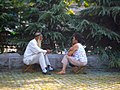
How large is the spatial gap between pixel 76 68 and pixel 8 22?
3169 millimetres

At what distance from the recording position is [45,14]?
991cm

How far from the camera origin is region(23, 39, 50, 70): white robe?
8.80 metres

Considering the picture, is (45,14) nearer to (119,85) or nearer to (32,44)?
(32,44)

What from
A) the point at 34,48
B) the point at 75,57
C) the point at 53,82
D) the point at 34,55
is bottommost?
the point at 53,82

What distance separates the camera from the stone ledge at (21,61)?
955 cm

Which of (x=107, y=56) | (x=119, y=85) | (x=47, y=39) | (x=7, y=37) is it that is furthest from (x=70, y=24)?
(x=119, y=85)

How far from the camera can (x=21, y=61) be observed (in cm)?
966

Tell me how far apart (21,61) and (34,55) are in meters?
0.93

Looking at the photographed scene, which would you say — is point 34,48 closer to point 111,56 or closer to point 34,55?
point 34,55

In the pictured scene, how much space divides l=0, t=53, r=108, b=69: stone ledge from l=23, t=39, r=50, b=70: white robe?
2.37 feet

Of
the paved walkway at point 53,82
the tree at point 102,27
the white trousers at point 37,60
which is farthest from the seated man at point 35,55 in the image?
the tree at point 102,27

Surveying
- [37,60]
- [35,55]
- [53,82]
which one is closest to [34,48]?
[35,55]

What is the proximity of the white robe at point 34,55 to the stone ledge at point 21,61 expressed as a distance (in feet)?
2.37

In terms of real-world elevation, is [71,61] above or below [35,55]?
below
